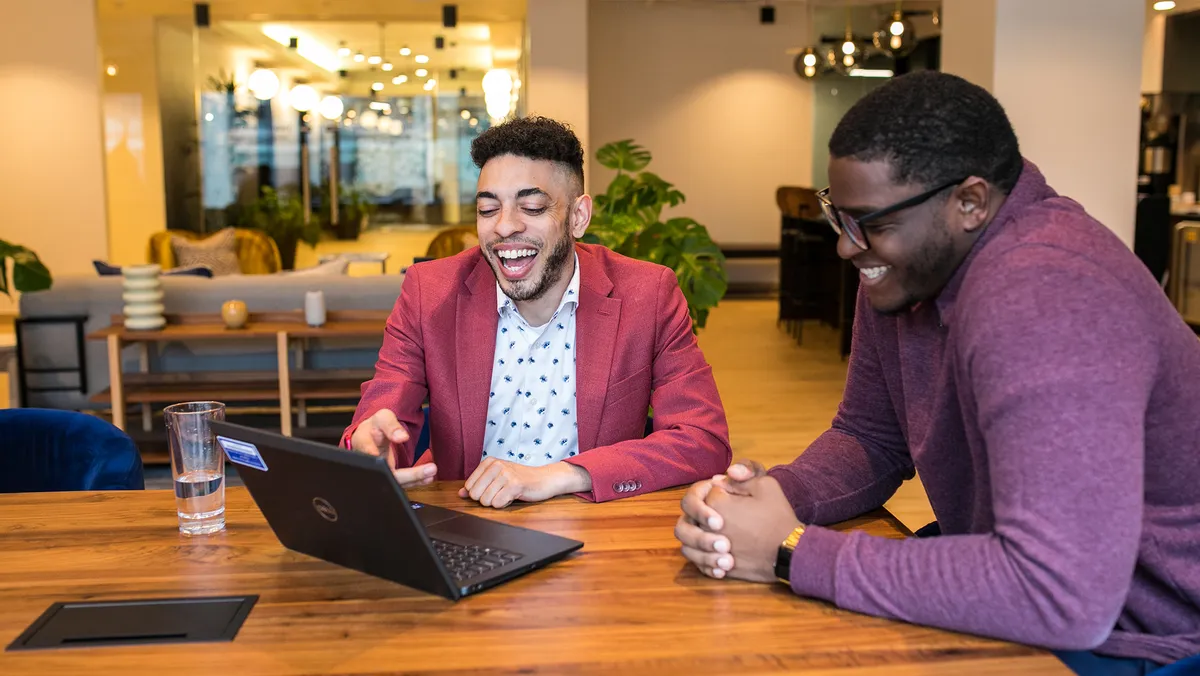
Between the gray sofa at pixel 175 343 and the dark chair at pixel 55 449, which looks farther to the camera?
the gray sofa at pixel 175 343

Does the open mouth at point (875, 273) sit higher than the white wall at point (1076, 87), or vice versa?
the white wall at point (1076, 87)

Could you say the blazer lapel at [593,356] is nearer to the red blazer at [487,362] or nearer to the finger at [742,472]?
the red blazer at [487,362]

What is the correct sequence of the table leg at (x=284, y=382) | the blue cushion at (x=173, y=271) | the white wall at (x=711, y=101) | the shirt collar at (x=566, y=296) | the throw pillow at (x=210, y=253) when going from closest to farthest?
the shirt collar at (x=566, y=296)
the table leg at (x=284, y=382)
the blue cushion at (x=173, y=271)
the throw pillow at (x=210, y=253)
the white wall at (x=711, y=101)

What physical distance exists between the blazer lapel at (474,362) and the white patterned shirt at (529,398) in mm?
41

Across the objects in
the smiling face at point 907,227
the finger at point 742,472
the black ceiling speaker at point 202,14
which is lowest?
the finger at point 742,472

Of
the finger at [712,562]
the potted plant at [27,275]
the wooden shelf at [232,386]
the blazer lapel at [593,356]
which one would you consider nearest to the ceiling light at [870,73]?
the wooden shelf at [232,386]

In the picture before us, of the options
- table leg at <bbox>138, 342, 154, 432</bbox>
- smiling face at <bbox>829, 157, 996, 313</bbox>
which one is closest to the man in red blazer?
smiling face at <bbox>829, 157, 996, 313</bbox>

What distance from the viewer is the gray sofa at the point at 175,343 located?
559 cm

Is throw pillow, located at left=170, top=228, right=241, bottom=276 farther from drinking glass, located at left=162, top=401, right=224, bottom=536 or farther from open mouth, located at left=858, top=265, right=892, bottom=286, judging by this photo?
open mouth, located at left=858, top=265, right=892, bottom=286

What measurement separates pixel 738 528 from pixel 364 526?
1.55ft

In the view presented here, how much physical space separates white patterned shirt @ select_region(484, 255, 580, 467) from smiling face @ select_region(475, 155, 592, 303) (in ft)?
0.31

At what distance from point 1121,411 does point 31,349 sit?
561 centimetres

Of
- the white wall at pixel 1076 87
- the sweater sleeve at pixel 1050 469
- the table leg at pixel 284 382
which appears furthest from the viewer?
the white wall at pixel 1076 87

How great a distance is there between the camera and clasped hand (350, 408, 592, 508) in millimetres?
1735
